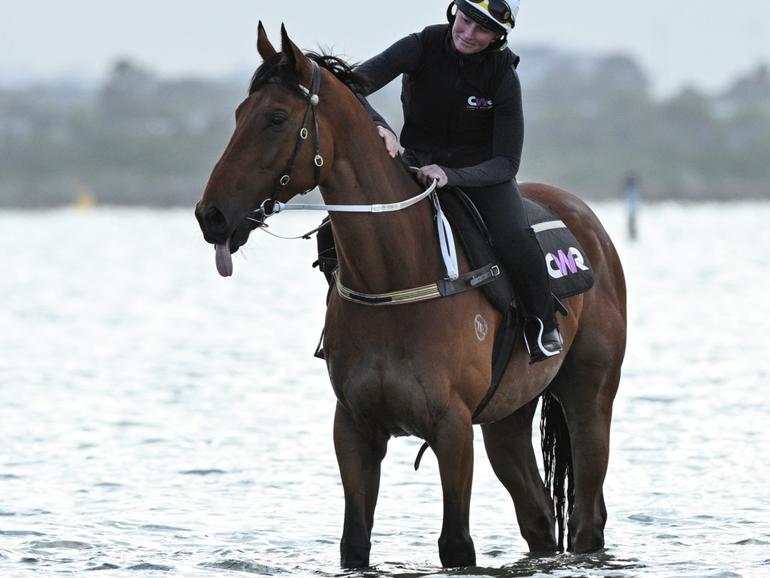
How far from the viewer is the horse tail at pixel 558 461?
979cm

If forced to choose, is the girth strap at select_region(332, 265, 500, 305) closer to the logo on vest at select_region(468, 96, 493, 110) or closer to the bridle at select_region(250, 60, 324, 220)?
the bridle at select_region(250, 60, 324, 220)

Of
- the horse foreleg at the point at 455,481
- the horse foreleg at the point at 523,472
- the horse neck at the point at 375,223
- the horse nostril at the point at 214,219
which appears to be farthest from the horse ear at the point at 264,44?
the horse foreleg at the point at 523,472

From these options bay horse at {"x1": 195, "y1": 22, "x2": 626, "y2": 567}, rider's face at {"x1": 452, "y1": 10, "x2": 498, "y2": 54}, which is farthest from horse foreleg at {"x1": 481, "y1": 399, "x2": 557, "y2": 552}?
rider's face at {"x1": 452, "y1": 10, "x2": 498, "y2": 54}

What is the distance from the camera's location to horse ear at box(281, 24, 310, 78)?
7320 mm

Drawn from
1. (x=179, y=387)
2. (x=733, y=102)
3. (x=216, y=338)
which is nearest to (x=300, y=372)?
(x=179, y=387)

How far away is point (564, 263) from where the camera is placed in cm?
916

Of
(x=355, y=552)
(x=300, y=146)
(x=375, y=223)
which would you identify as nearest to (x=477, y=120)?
(x=375, y=223)

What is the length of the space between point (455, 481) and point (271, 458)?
19.0 feet

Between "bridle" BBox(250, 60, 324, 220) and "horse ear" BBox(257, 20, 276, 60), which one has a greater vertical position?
"horse ear" BBox(257, 20, 276, 60)

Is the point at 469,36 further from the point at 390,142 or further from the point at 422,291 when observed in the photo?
the point at 422,291

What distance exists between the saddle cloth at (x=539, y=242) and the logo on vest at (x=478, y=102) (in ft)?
1.49

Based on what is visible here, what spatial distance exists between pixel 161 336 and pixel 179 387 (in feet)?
23.2

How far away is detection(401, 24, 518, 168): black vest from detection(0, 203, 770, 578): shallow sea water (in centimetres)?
225

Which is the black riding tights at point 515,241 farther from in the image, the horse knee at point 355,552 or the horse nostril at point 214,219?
the horse nostril at point 214,219
